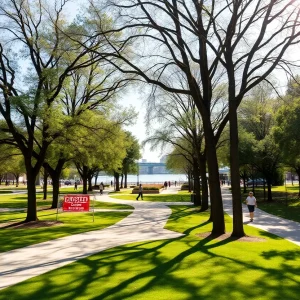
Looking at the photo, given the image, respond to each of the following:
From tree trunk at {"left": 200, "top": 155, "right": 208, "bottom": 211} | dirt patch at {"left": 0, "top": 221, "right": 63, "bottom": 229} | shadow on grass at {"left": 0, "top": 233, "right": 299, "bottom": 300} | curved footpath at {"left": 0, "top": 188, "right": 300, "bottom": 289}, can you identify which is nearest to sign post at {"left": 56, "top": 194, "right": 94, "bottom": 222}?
dirt patch at {"left": 0, "top": 221, "right": 63, "bottom": 229}

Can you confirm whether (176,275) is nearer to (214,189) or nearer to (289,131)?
(214,189)

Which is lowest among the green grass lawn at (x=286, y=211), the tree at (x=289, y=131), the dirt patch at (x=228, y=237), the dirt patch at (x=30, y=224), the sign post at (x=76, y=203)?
the green grass lawn at (x=286, y=211)

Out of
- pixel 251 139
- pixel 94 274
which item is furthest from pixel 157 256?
pixel 251 139

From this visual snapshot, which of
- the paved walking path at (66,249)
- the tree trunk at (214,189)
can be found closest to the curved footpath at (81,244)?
the paved walking path at (66,249)

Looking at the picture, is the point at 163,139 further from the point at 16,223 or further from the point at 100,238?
the point at 100,238

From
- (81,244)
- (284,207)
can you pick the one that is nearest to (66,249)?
(81,244)

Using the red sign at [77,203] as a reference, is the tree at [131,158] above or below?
above

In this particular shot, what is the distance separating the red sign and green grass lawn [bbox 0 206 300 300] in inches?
271

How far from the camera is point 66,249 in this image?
10320mm

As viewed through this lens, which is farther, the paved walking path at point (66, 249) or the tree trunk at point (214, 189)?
the tree trunk at point (214, 189)

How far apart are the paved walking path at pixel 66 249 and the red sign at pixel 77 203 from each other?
216cm

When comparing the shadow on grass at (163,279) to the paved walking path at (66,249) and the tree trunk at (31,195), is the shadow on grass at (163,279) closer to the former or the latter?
the paved walking path at (66,249)

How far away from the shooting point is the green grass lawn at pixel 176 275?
606cm

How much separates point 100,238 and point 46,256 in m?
3.21
